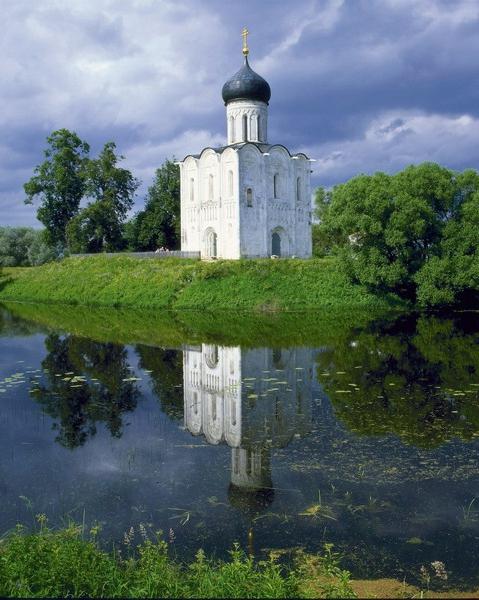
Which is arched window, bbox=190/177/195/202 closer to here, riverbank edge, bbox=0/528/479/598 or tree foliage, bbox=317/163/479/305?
tree foliage, bbox=317/163/479/305

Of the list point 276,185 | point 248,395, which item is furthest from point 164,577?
point 276,185

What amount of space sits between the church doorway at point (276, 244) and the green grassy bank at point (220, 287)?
551cm

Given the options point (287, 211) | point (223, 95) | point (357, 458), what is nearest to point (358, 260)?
point (287, 211)

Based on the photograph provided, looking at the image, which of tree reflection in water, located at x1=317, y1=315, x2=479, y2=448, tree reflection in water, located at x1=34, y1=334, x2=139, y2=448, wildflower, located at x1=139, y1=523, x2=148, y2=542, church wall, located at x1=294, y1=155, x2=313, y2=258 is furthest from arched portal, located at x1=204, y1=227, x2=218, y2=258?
wildflower, located at x1=139, y1=523, x2=148, y2=542

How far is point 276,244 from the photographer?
3575cm

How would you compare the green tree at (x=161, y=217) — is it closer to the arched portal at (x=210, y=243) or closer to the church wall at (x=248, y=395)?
the arched portal at (x=210, y=243)

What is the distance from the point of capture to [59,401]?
35.5 ft

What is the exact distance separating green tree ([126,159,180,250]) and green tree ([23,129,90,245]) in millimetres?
4773

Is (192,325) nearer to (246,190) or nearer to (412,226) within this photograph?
(412,226)

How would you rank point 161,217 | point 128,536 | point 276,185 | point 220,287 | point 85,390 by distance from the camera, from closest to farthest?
point 128,536, point 85,390, point 220,287, point 276,185, point 161,217

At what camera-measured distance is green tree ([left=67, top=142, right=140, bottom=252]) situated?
40250mm

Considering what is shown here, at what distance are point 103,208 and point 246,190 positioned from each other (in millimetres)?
11373

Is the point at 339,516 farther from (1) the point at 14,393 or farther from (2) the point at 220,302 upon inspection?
(2) the point at 220,302

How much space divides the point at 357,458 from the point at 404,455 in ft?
1.97
